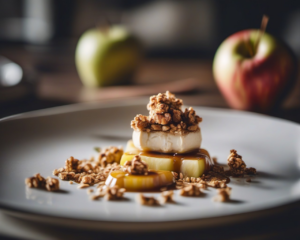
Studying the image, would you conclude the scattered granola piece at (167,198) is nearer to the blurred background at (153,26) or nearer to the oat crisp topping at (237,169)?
the oat crisp topping at (237,169)

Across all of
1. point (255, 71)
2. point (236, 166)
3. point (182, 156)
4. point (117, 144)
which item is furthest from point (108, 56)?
point (236, 166)

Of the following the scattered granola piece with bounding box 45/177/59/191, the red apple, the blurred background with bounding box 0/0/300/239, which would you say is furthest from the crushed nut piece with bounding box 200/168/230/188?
the blurred background with bounding box 0/0/300/239

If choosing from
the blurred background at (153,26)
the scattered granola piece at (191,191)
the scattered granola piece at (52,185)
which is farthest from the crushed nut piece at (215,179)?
the blurred background at (153,26)

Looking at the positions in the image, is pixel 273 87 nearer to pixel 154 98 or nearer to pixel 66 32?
pixel 154 98

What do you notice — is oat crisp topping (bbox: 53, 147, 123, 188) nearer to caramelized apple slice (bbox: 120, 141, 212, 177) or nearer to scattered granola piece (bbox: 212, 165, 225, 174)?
caramelized apple slice (bbox: 120, 141, 212, 177)

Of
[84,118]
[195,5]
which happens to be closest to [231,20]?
[195,5]

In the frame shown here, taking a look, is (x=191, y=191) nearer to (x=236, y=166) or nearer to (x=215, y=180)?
(x=215, y=180)
